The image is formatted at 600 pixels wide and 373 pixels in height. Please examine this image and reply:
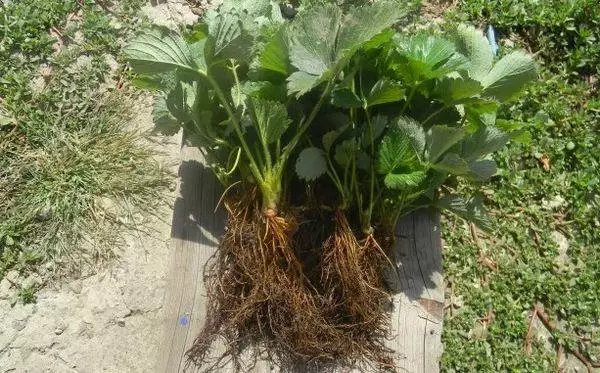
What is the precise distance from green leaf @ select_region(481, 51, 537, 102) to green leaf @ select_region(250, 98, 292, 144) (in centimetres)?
61

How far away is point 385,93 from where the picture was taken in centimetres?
184

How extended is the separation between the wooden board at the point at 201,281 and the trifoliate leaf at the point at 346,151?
0.42 m

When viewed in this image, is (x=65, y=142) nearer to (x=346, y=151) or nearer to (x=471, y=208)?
(x=346, y=151)

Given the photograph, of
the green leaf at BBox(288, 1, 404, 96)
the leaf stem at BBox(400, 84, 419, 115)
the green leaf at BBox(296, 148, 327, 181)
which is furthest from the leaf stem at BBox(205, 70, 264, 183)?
the leaf stem at BBox(400, 84, 419, 115)

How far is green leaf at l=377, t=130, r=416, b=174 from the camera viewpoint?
1.90 metres

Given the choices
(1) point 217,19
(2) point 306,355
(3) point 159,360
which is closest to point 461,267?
(2) point 306,355

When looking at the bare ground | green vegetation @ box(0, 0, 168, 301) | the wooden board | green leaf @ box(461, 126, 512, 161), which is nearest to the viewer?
green leaf @ box(461, 126, 512, 161)

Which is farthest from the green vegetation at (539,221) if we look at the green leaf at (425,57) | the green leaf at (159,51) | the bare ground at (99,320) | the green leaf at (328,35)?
the green leaf at (159,51)

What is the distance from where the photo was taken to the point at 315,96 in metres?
2.03

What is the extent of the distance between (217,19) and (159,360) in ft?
3.49

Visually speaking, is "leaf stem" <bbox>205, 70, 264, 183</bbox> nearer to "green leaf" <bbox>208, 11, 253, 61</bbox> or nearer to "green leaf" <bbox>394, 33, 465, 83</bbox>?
"green leaf" <bbox>208, 11, 253, 61</bbox>

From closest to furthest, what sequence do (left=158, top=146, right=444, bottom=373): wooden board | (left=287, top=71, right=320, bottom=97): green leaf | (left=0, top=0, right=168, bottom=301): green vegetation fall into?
(left=287, top=71, right=320, bottom=97): green leaf
(left=158, top=146, right=444, bottom=373): wooden board
(left=0, top=0, right=168, bottom=301): green vegetation

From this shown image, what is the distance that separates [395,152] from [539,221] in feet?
3.44

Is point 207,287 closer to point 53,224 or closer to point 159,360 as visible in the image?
point 159,360
